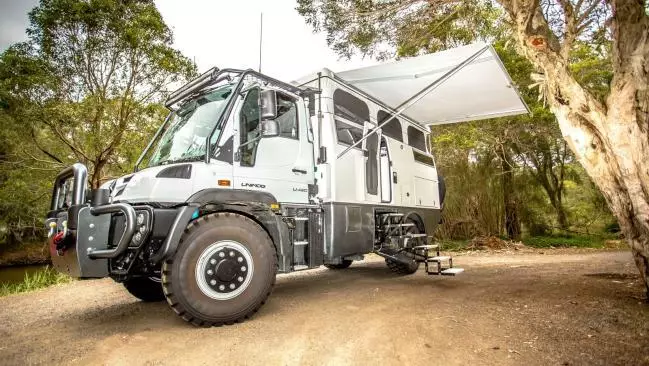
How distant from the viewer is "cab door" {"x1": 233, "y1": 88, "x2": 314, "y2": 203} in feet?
12.8

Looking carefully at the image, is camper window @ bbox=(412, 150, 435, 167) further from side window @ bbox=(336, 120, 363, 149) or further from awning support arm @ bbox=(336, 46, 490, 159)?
side window @ bbox=(336, 120, 363, 149)

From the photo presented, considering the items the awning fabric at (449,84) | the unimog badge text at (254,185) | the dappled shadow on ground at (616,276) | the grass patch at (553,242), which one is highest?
the awning fabric at (449,84)

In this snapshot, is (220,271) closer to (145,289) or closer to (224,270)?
(224,270)

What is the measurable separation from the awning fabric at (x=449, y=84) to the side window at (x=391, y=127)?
0.25m

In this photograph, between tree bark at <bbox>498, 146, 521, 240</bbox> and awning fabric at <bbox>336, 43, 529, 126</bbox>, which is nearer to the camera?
awning fabric at <bbox>336, 43, 529, 126</bbox>

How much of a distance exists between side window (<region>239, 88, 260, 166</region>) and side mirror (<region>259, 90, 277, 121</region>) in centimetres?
14

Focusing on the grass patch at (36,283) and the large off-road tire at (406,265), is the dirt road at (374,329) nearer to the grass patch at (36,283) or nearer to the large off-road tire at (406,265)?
the large off-road tire at (406,265)

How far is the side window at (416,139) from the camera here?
7.01 m

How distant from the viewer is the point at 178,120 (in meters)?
4.54

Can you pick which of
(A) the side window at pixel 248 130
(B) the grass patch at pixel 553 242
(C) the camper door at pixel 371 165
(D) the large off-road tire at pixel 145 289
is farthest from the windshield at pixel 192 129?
(B) the grass patch at pixel 553 242

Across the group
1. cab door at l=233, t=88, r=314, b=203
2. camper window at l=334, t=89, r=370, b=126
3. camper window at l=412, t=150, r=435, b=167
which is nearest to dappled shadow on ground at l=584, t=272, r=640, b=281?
camper window at l=412, t=150, r=435, b=167

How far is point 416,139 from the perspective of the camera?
7.25m

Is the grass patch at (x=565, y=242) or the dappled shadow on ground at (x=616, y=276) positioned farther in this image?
the grass patch at (x=565, y=242)

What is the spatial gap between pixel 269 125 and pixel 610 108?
3604 mm
